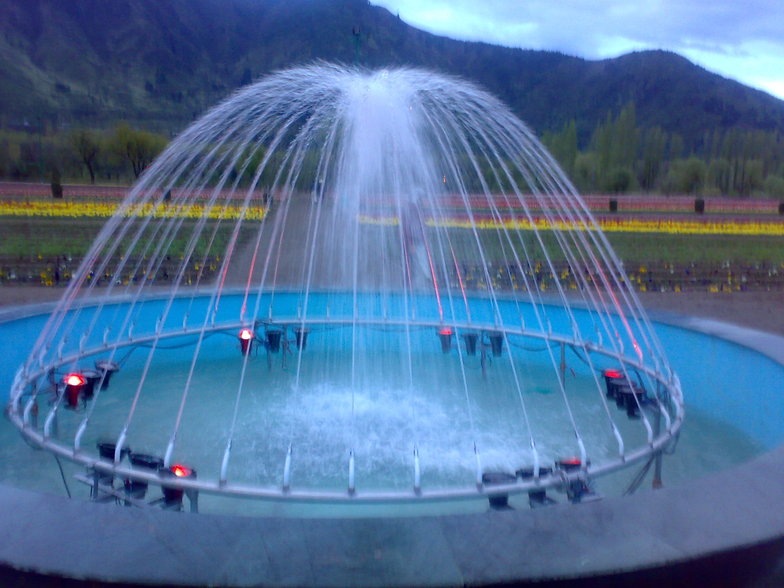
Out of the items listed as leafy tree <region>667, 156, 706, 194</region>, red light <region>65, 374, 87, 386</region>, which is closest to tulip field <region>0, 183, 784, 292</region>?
red light <region>65, 374, 87, 386</region>

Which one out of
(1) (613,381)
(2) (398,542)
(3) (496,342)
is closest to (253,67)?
(3) (496,342)

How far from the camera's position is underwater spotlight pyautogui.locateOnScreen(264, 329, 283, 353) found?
7617mm

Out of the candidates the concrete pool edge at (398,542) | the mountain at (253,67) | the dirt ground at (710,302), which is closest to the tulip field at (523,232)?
the dirt ground at (710,302)

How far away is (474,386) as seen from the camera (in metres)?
7.36

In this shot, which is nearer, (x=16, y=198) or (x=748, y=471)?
(x=748, y=471)

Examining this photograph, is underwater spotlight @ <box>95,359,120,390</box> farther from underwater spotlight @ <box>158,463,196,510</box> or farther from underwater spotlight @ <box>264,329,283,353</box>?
underwater spotlight @ <box>158,463,196,510</box>

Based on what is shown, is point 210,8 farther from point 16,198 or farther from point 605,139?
point 16,198

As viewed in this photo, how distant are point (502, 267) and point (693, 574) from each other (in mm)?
11755

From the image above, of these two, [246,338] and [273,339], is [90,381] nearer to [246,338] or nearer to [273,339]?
[246,338]

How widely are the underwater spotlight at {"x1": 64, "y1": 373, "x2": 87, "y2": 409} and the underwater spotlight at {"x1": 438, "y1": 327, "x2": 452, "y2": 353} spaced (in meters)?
→ 3.74

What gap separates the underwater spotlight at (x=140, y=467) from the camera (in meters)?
3.97

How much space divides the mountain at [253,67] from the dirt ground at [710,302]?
41175mm

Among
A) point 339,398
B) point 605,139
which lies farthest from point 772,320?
point 605,139

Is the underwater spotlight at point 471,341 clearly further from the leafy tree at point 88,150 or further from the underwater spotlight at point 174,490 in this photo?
the leafy tree at point 88,150
